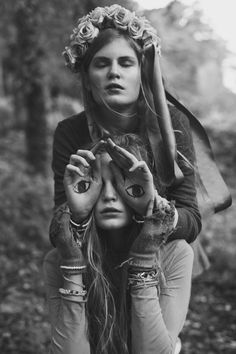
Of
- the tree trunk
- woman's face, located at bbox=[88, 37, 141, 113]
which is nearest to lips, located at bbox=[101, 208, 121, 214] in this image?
woman's face, located at bbox=[88, 37, 141, 113]

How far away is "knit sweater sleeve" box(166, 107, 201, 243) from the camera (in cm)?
243

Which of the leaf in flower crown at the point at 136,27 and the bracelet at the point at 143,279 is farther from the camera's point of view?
the leaf in flower crown at the point at 136,27

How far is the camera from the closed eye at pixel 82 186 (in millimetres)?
2260

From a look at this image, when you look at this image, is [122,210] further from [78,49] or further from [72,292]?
[78,49]

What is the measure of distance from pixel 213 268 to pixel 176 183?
15.7 feet

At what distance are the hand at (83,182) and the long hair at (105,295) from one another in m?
0.11

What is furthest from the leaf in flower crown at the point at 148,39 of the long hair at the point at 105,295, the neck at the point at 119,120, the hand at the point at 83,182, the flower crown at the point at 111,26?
the hand at the point at 83,182

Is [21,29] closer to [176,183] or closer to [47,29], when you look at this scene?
[47,29]

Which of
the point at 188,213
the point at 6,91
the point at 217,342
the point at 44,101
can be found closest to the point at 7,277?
the point at 217,342

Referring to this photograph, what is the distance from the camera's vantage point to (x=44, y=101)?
8.80 meters

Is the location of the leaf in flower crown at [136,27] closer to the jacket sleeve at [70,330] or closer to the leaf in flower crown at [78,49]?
the leaf in flower crown at [78,49]

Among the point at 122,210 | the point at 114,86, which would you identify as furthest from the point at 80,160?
the point at 114,86

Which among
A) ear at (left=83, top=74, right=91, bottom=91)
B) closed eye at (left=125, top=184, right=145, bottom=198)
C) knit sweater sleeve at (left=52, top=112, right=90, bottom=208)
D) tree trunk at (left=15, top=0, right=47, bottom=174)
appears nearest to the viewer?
closed eye at (left=125, top=184, right=145, bottom=198)

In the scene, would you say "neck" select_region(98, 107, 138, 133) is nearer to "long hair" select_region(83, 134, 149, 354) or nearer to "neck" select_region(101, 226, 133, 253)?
"long hair" select_region(83, 134, 149, 354)
